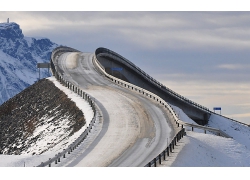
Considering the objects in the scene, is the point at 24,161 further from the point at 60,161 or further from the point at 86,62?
the point at 86,62

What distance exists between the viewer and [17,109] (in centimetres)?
12069

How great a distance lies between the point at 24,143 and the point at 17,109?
23.5 metres

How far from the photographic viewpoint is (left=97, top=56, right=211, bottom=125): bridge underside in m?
134

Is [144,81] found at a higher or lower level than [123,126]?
higher

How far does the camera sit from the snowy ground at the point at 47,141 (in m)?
72.8

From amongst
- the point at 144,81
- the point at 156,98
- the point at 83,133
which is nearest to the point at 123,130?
the point at 83,133

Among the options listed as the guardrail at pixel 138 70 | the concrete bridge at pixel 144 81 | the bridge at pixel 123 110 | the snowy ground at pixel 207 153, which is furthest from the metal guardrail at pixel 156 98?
the guardrail at pixel 138 70

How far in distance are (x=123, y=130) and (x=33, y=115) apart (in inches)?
1188

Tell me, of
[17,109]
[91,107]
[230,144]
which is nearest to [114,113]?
[91,107]

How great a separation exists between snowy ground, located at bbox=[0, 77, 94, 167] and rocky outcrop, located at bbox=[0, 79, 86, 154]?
0.68m

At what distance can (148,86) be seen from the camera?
144m

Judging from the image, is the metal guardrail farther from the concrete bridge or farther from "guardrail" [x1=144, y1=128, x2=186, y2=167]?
"guardrail" [x1=144, y1=128, x2=186, y2=167]

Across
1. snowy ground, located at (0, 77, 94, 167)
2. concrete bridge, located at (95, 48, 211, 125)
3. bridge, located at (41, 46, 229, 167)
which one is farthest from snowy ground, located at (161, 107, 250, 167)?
concrete bridge, located at (95, 48, 211, 125)

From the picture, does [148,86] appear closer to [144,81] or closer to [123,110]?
[144,81]
